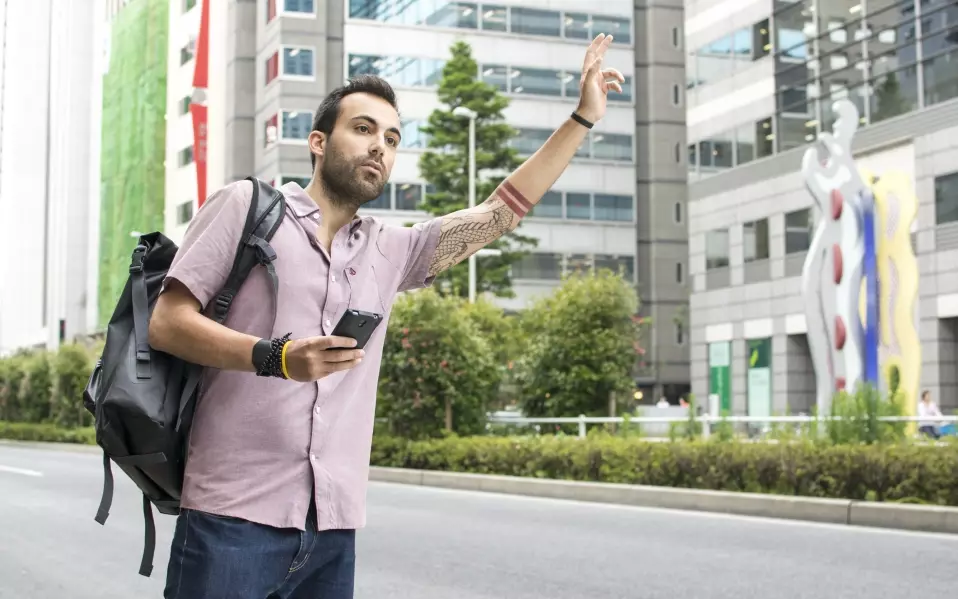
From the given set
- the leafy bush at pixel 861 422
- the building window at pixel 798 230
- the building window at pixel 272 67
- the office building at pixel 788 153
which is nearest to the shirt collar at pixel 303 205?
the leafy bush at pixel 861 422

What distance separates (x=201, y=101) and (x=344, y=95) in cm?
6666

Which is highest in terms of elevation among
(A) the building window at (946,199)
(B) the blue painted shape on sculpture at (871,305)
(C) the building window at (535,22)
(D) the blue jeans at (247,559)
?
(C) the building window at (535,22)

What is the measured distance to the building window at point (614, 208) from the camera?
64.8m

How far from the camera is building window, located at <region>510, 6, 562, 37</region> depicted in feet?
212

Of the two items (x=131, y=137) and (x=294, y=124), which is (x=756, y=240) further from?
(x=131, y=137)

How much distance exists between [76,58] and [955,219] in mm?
79301

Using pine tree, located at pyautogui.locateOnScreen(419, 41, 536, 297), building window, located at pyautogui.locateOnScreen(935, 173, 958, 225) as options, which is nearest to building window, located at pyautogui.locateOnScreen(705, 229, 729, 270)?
pine tree, located at pyautogui.locateOnScreen(419, 41, 536, 297)

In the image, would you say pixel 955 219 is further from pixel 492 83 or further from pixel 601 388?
pixel 492 83

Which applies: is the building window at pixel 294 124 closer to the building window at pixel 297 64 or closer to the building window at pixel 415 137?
the building window at pixel 297 64

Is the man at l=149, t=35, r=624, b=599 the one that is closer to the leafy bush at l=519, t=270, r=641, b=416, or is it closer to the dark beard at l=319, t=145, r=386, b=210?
the dark beard at l=319, t=145, r=386, b=210

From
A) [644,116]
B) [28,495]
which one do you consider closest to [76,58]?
[644,116]

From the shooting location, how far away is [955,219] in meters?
33.5

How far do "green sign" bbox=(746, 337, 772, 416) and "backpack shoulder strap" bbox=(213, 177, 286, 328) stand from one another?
131 feet

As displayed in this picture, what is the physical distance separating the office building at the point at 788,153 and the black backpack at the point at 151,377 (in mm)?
31966
